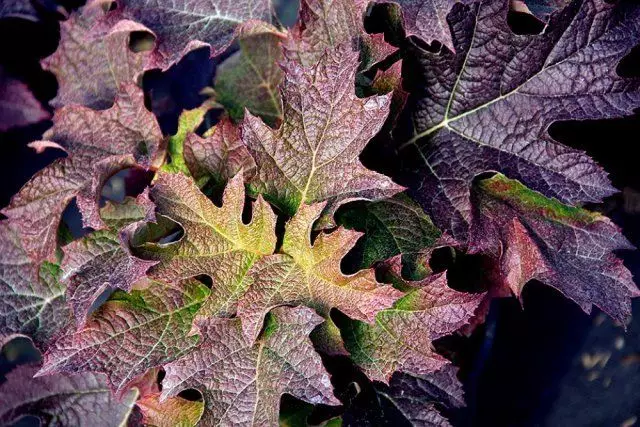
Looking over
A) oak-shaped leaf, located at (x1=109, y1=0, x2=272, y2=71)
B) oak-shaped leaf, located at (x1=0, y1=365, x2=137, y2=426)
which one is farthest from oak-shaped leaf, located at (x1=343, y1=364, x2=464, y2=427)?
oak-shaped leaf, located at (x1=109, y1=0, x2=272, y2=71)

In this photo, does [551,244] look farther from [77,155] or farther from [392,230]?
[77,155]

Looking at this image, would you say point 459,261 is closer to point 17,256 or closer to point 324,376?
point 324,376

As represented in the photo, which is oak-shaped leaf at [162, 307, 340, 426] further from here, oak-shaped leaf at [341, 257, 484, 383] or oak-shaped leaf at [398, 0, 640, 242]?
oak-shaped leaf at [398, 0, 640, 242]

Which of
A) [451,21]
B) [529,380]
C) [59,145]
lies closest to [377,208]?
[451,21]

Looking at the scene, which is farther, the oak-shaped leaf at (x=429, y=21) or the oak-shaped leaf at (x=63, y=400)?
the oak-shaped leaf at (x=63, y=400)

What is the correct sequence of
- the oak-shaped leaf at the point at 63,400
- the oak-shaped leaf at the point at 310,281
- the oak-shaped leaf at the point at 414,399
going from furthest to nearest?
the oak-shaped leaf at the point at 63,400, the oak-shaped leaf at the point at 414,399, the oak-shaped leaf at the point at 310,281

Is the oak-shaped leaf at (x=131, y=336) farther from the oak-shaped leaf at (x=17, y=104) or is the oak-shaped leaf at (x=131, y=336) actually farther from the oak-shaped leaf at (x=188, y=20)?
the oak-shaped leaf at (x=17, y=104)

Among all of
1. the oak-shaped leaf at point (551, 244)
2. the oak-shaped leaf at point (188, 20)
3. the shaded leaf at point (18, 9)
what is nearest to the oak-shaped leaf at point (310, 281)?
the oak-shaped leaf at point (551, 244)
